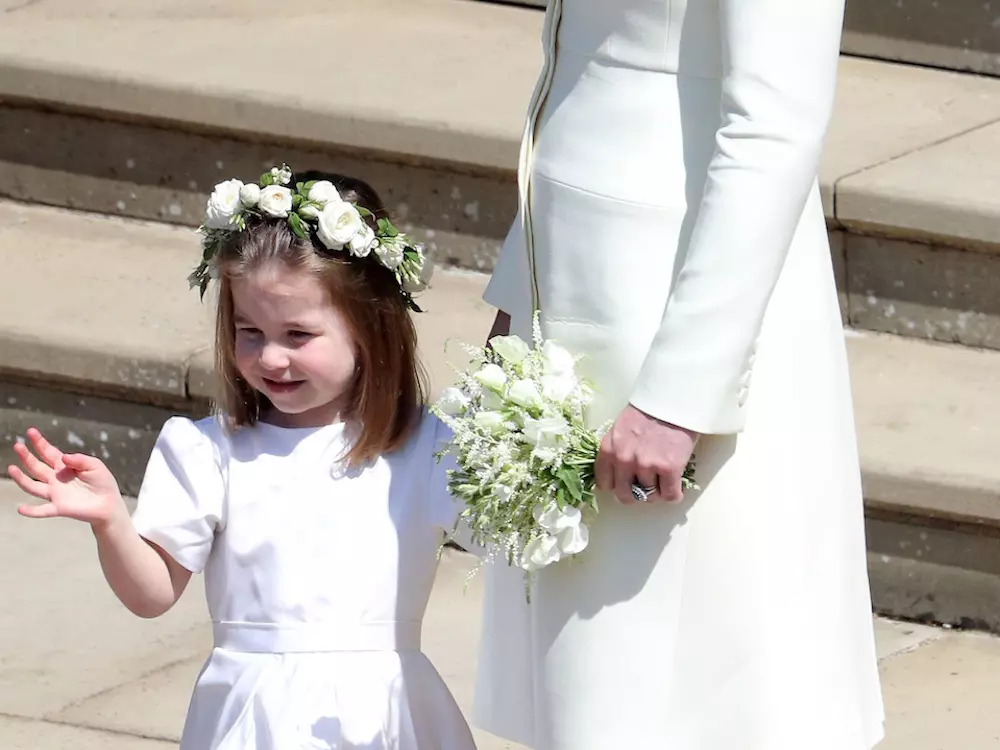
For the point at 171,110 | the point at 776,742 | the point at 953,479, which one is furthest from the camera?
the point at 171,110

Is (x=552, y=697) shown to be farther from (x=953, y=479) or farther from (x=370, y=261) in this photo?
(x=953, y=479)

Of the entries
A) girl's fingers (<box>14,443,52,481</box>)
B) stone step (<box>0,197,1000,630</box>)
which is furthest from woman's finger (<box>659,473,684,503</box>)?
stone step (<box>0,197,1000,630</box>)

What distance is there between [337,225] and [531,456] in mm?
443

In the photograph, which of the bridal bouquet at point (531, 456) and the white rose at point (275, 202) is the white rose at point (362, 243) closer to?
the white rose at point (275, 202)

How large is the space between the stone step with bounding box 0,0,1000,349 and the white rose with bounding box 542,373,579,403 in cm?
195

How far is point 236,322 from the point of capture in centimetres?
246

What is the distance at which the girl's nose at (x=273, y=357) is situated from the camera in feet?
7.82

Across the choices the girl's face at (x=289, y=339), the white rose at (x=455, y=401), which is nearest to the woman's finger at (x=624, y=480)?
the white rose at (x=455, y=401)

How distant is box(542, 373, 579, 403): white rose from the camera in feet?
7.16

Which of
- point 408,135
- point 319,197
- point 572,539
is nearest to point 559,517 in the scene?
point 572,539

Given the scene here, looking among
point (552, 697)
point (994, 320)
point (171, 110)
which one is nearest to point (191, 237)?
point (171, 110)

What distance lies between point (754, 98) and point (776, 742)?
784mm

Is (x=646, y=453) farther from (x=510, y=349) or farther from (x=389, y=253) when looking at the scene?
(x=389, y=253)

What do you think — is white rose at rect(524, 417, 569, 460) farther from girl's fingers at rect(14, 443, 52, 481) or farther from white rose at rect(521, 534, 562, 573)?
girl's fingers at rect(14, 443, 52, 481)
